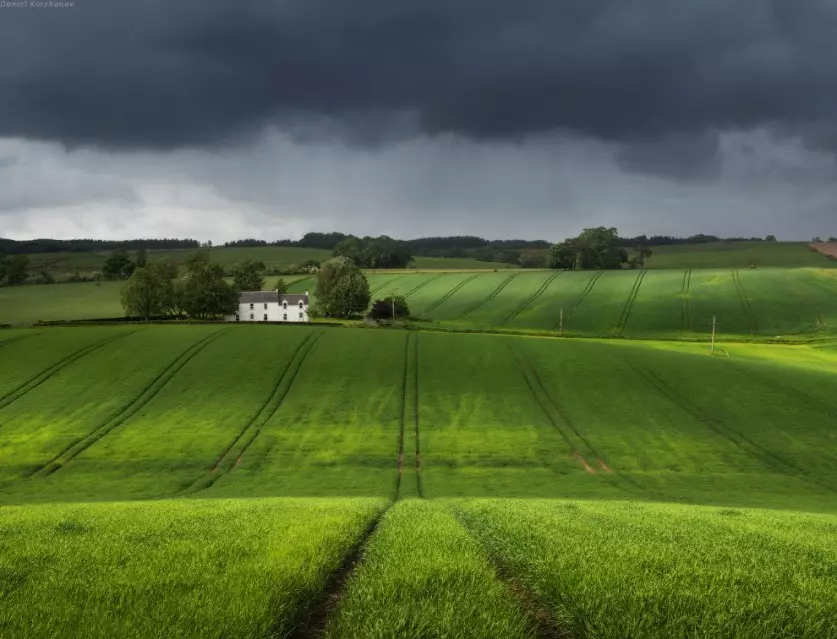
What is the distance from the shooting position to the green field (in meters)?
8.45

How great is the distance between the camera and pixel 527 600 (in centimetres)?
910

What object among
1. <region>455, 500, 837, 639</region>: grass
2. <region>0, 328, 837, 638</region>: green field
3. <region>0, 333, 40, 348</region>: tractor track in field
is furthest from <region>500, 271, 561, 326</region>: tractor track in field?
<region>455, 500, 837, 639</region>: grass

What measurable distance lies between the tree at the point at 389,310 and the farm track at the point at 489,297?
1238cm

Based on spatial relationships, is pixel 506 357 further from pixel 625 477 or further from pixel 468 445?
pixel 625 477

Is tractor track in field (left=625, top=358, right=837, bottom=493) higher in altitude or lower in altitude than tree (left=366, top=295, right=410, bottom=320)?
lower

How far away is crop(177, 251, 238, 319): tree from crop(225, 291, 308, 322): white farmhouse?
885 inches

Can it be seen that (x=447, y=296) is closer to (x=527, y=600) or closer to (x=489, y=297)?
(x=489, y=297)

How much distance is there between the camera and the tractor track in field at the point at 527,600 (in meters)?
8.22

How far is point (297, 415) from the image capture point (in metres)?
53.0

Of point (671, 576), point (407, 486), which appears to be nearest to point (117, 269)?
point (407, 486)

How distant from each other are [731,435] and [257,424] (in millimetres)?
40013

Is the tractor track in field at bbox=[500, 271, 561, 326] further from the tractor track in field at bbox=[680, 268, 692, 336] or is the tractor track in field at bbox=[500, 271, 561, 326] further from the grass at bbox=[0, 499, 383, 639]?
the grass at bbox=[0, 499, 383, 639]

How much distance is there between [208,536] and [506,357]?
202 ft

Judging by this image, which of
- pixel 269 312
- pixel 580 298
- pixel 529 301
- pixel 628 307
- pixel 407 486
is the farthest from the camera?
pixel 269 312
